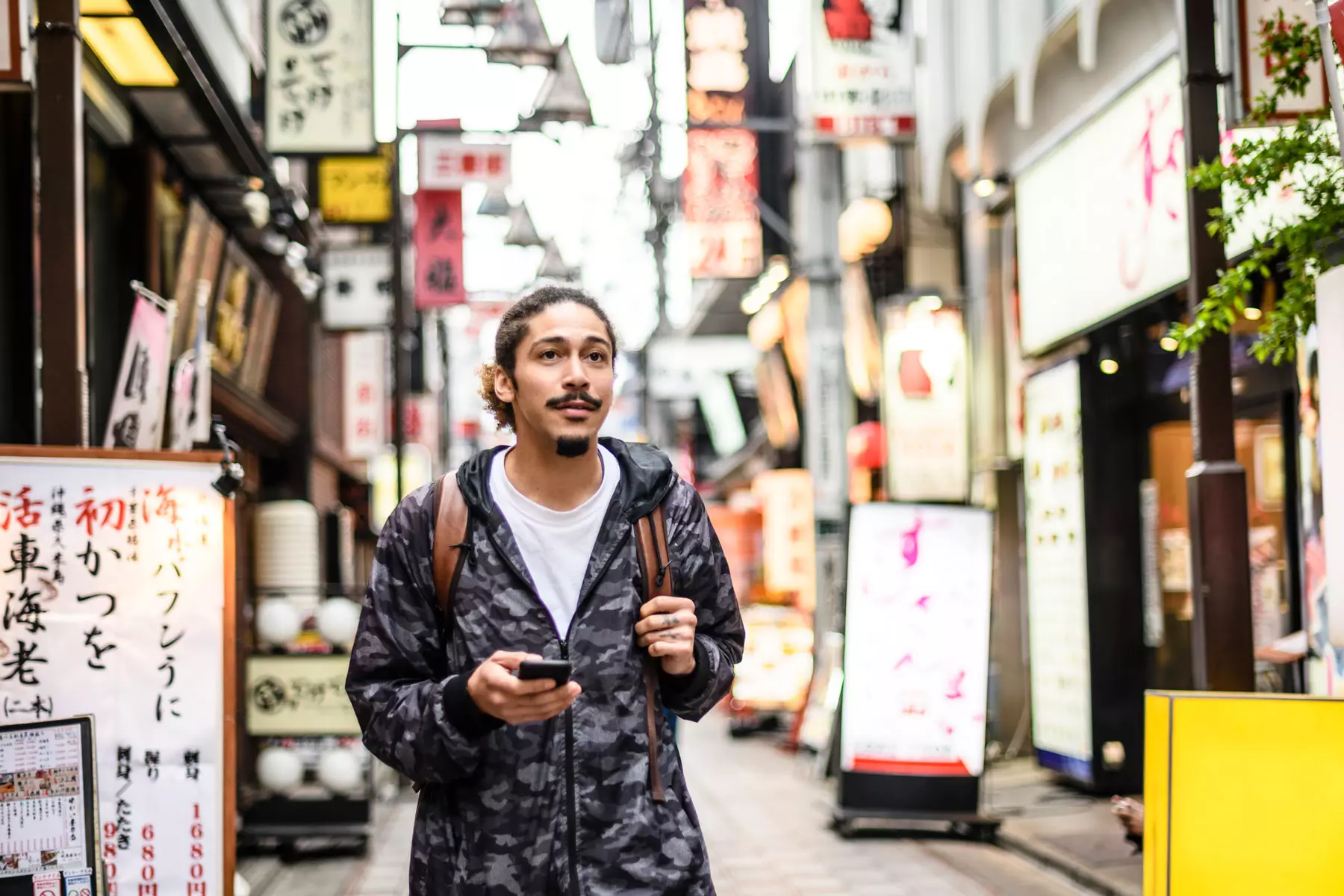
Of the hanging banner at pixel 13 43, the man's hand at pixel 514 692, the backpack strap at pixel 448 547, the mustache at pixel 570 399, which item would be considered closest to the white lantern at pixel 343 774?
the hanging banner at pixel 13 43

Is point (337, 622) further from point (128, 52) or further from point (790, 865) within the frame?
point (128, 52)

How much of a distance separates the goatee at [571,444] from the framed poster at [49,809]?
8.90 feet

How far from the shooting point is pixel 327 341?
20.0 metres

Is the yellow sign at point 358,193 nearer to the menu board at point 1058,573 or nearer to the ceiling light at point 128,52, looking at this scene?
the ceiling light at point 128,52

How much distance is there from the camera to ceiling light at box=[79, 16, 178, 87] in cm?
835

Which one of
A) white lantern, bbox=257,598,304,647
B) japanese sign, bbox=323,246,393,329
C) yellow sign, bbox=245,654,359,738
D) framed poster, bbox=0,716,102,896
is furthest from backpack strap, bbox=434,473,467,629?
japanese sign, bbox=323,246,393,329

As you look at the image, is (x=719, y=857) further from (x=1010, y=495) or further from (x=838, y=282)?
(x=838, y=282)

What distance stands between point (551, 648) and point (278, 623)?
8640mm

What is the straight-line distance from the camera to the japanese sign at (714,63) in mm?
21453

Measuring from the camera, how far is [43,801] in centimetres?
486

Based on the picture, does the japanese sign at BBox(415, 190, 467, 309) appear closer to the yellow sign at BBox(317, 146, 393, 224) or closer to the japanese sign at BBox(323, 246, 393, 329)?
the japanese sign at BBox(323, 246, 393, 329)

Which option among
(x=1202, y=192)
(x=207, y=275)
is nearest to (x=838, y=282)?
(x=207, y=275)

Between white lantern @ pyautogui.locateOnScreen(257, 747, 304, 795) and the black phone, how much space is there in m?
8.84

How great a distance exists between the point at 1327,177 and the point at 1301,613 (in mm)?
5476
